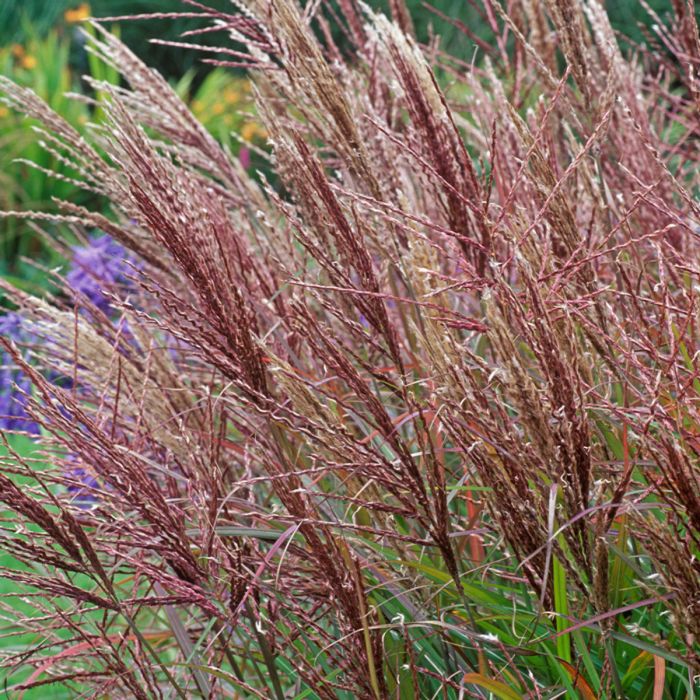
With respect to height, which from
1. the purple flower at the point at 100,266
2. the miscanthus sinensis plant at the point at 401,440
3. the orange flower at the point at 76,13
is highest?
the miscanthus sinensis plant at the point at 401,440

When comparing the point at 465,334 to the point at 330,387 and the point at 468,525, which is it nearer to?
the point at 330,387

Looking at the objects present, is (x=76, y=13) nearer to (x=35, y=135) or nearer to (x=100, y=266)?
(x=35, y=135)

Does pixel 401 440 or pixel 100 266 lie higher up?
pixel 401 440

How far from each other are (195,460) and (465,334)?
0.79 metres

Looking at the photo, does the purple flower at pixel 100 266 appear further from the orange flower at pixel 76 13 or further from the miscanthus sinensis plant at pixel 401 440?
the orange flower at pixel 76 13

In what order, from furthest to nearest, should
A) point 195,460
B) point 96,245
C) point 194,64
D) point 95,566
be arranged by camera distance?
point 194,64 < point 96,245 < point 195,460 < point 95,566

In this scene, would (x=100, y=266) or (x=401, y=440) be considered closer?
(x=401, y=440)

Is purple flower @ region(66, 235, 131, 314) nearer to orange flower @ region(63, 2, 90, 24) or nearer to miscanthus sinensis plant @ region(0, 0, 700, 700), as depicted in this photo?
miscanthus sinensis plant @ region(0, 0, 700, 700)

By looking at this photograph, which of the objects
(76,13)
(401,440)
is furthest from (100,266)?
(76,13)

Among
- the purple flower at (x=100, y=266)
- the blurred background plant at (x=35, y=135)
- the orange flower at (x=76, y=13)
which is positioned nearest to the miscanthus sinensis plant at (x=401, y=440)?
the purple flower at (x=100, y=266)

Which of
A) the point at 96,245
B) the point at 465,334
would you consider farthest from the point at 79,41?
the point at 465,334

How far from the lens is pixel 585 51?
1549 millimetres

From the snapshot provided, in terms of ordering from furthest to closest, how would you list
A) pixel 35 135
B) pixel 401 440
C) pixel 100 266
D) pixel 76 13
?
pixel 76 13 < pixel 35 135 < pixel 100 266 < pixel 401 440

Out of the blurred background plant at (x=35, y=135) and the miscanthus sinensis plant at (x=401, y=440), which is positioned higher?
the miscanthus sinensis plant at (x=401, y=440)
